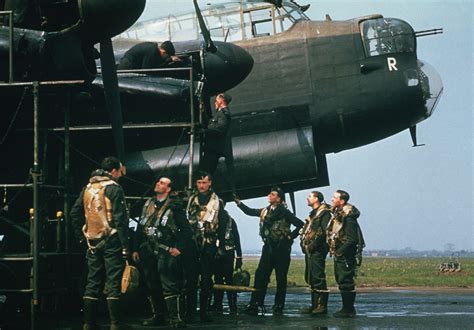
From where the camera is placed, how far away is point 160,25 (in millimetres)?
17578

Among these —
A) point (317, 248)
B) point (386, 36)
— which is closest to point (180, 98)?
point (317, 248)

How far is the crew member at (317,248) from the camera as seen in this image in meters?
12.9

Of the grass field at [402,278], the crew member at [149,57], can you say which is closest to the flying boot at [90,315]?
the crew member at [149,57]

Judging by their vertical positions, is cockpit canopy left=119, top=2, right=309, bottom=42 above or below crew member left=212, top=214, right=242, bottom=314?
above

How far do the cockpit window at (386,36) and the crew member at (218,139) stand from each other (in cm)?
335

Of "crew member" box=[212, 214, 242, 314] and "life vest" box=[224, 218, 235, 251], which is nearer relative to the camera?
"life vest" box=[224, 218, 235, 251]

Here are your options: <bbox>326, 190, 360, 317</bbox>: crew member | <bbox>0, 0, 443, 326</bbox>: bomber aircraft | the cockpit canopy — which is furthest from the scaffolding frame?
the cockpit canopy

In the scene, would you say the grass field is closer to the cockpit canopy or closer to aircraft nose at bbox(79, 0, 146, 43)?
the cockpit canopy

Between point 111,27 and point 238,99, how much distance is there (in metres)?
5.22

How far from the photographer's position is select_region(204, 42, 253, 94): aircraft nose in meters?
14.0

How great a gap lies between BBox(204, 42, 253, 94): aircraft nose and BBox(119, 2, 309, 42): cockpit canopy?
2241mm

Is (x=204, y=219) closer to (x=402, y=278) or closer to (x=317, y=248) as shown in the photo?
(x=317, y=248)

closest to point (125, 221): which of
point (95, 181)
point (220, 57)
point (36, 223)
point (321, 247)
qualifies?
point (95, 181)

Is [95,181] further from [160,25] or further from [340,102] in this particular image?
[160,25]
